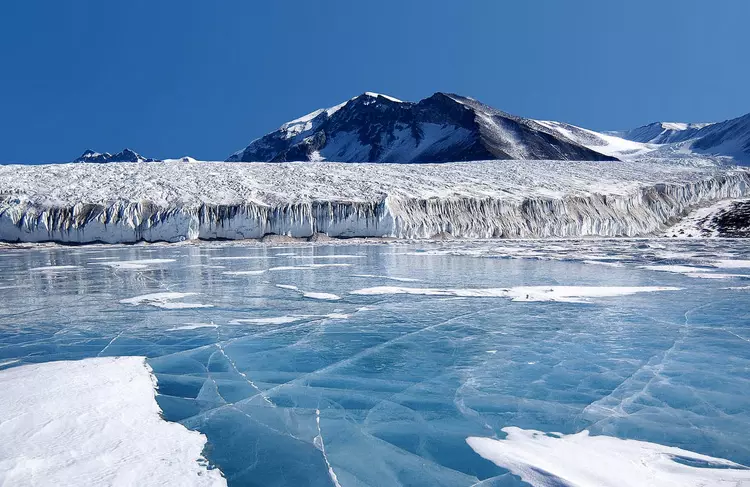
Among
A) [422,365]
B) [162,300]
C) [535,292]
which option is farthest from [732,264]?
[162,300]

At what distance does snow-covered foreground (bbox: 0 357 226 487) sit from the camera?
308 centimetres

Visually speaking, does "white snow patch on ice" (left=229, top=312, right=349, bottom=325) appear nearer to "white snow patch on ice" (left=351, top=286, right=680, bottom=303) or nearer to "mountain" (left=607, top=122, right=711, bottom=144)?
"white snow patch on ice" (left=351, top=286, right=680, bottom=303)

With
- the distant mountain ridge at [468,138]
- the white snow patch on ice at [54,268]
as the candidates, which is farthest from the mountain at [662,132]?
the white snow patch on ice at [54,268]

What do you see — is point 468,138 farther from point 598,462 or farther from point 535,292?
point 598,462

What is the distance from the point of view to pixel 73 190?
108 ft

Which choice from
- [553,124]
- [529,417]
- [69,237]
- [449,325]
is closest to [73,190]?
[69,237]

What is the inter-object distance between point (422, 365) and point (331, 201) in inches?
1087

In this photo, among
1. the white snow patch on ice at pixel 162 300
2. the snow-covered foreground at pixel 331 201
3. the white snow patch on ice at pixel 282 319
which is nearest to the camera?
the white snow patch on ice at pixel 282 319

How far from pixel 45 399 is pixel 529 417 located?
12.9ft

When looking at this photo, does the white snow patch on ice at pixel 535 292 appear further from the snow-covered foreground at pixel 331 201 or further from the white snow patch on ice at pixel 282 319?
the snow-covered foreground at pixel 331 201

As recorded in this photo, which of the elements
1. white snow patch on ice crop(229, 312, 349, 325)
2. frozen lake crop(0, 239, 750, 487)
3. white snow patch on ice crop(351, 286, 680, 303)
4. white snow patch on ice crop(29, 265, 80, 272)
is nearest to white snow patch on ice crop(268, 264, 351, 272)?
frozen lake crop(0, 239, 750, 487)

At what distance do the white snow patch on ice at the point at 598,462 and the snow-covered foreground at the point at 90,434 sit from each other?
1.86 m

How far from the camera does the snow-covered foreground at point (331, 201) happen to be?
31.1m

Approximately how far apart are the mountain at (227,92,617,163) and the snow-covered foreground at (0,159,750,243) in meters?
43.7
